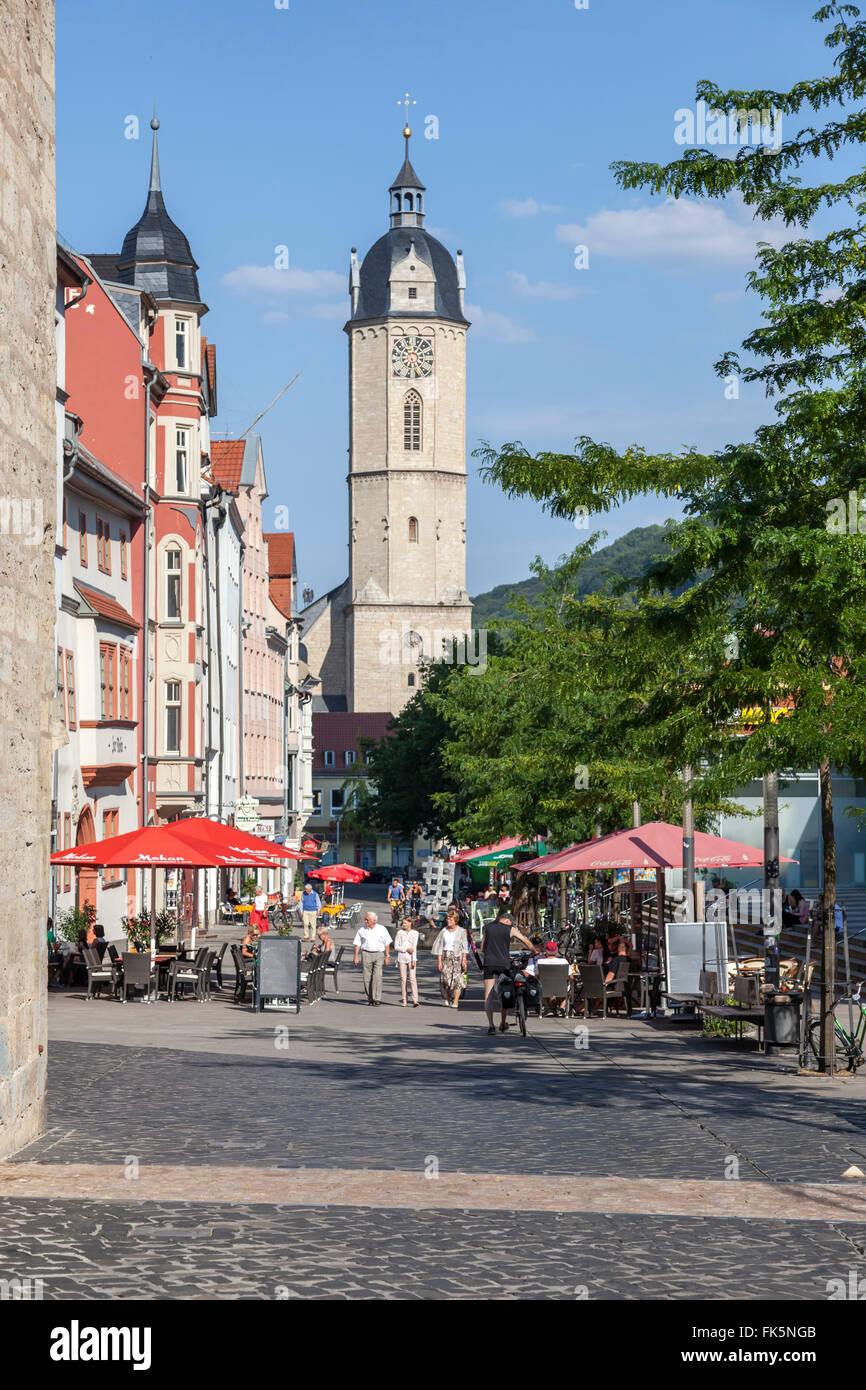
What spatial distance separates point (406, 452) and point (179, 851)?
103 meters

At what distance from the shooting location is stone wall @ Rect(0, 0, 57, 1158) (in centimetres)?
1141

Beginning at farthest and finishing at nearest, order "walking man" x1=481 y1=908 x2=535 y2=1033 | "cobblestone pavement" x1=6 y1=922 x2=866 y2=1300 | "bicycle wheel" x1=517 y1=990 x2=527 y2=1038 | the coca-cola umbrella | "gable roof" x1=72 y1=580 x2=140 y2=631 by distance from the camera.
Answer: "gable roof" x1=72 y1=580 x2=140 y2=631 → the coca-cola umbrella → "walking man" x1=481 y1=908 x2=535 y2=1033 → "bicycle wheel" x1=517 y1=990 x2=527 y2=1038 → "cobblestone pavement" x1=6 y1=922 x2=866 y2=1300

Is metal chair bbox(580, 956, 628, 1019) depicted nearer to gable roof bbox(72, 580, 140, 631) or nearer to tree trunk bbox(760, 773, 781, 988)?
tree trunk bbox(760, 773, 781, 988)

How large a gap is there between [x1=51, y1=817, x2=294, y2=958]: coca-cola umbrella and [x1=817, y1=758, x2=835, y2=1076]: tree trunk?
34.9 ft

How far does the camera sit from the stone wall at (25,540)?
37.4 ft

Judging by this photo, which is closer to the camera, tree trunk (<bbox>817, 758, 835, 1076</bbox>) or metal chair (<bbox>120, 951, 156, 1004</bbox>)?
tree trunk (<bbox>817, 758, 835, 1076</bbox>)

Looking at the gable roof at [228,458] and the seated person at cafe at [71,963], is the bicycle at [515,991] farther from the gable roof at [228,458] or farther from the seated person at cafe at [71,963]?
the gable roof at [228,458]

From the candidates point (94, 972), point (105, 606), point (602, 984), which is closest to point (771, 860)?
point (602, 984)

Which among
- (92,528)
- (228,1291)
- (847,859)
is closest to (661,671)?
(228,1291)

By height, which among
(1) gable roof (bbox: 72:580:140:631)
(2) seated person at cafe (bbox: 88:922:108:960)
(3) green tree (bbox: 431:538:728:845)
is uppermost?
(1) gable roof (bbox: 72:580:140:631)

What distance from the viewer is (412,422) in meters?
126

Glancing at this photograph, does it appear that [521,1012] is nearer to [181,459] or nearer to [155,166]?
[181,459]

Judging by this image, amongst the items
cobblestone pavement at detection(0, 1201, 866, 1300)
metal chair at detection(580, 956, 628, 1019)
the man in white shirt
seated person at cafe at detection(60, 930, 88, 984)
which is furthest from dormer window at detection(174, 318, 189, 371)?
cobblestone pavement at detection(0, 1201, 866, 1300)
